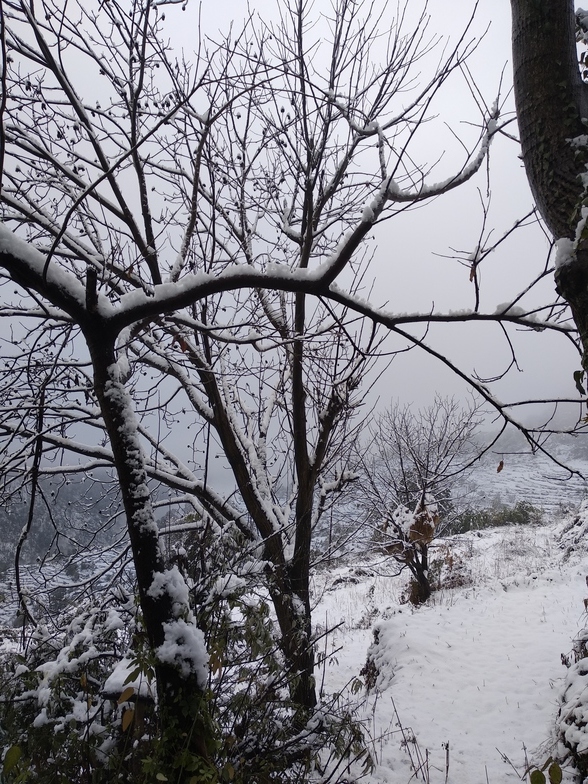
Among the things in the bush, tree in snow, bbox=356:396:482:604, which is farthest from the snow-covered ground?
the bush

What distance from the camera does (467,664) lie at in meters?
5.95

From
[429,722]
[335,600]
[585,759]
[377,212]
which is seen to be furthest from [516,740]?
[335,600]

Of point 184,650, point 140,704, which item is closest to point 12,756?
point 184,650

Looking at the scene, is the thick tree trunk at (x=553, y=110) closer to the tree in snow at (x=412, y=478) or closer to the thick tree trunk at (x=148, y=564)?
the thick tree trunk at (x=148, y=564)

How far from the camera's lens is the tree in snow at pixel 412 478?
8305mm

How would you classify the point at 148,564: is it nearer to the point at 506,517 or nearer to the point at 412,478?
the point at 412,478

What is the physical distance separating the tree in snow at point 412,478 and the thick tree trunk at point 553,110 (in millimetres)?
6635

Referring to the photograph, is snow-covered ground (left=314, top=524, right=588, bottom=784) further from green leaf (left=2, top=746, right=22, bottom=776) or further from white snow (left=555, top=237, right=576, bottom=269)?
white snow (left=555, top=237, right=576, bottom=269)

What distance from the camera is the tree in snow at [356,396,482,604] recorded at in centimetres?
830

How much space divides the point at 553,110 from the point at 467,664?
6509 mm

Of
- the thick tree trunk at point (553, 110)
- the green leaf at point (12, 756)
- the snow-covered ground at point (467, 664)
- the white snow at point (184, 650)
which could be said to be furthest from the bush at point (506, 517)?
the green leaf at point (12, 756)

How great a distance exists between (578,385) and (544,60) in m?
1.57

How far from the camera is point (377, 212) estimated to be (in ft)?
5.94

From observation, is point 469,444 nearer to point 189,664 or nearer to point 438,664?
point 438,664
